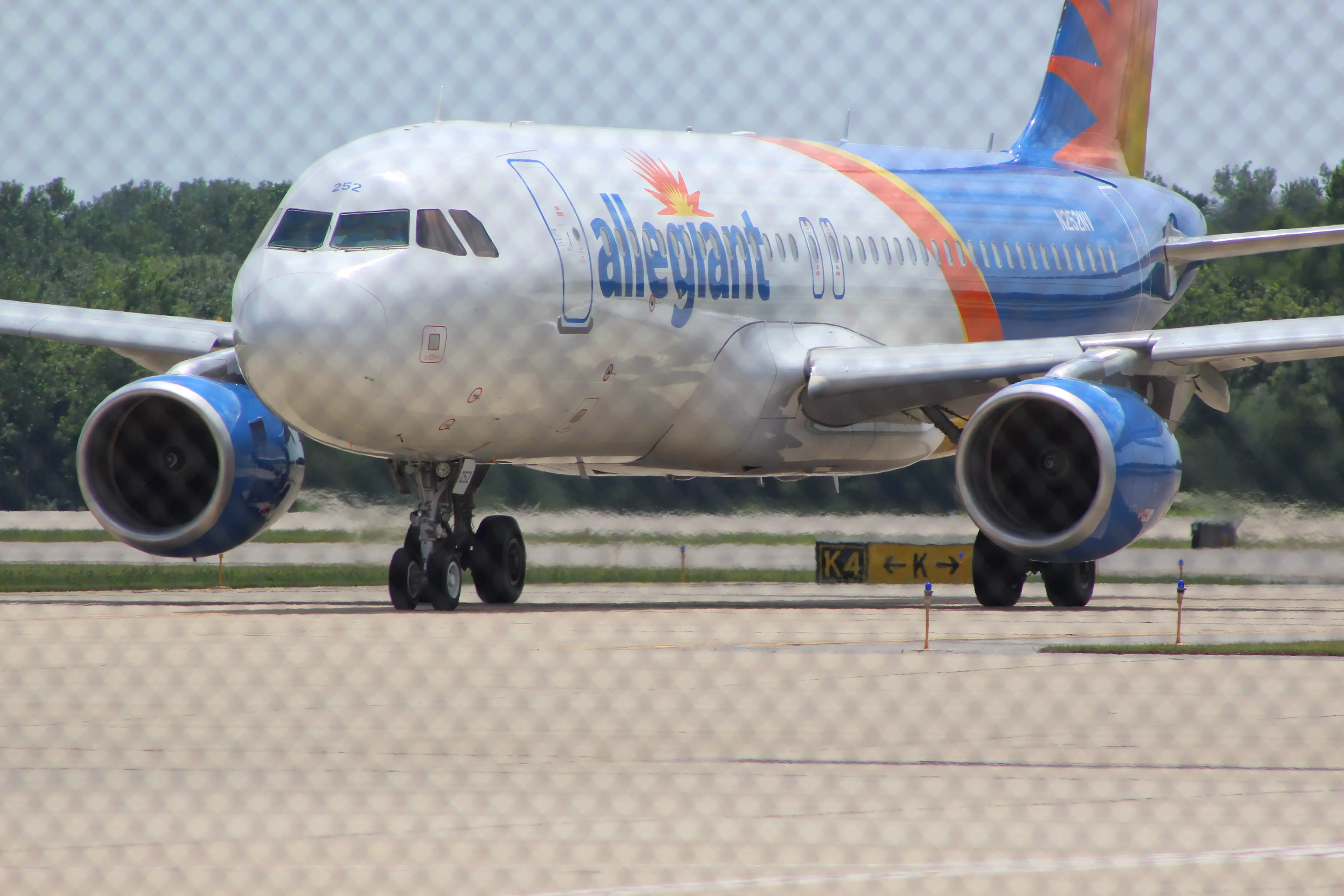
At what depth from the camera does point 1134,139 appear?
25.3 meters

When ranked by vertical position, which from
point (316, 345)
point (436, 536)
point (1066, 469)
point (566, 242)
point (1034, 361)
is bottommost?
point (436, 536)

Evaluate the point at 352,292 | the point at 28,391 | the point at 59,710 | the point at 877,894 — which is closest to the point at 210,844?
the point at 877,894

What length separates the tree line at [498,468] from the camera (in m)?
9.69

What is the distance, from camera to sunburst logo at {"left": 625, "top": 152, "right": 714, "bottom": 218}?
1752 centimetres

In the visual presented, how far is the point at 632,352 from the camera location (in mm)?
16375

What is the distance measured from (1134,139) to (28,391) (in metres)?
15.2

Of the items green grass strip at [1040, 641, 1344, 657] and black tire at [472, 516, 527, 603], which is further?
black tire at [472, 516, 527, 603]

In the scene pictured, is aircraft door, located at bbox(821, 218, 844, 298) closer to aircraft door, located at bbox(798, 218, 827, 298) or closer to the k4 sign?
aircraft door, located at bbox(798, 218, 827, 298)

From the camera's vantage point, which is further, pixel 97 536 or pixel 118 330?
pixel 97 536

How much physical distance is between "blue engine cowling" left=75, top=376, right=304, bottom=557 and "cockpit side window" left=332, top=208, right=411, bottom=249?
2.42 meters

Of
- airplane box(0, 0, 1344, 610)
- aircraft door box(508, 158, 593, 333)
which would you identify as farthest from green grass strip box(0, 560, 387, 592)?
aircraft door box(508, 158, 593, 333)

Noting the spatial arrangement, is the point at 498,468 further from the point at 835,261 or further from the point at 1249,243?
the point at 1249,243

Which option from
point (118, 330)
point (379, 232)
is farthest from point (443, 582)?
point (118, 330)

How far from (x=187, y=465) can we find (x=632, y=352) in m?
4.33
